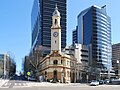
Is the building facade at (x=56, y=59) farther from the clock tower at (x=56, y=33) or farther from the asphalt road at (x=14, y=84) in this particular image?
the asphalt road at (x=14, y=84)

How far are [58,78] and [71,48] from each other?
5980 centimetres

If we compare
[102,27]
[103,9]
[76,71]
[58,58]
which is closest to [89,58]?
[102,27]

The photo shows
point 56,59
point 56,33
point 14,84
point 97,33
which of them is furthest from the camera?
point 97,33

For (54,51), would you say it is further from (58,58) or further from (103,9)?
(103,9)

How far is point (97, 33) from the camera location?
175375 millimetres

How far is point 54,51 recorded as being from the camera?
9762 centimetres

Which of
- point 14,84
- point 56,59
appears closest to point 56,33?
point 56,59

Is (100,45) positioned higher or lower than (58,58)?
higher

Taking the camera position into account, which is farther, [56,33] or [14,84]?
[56,33]

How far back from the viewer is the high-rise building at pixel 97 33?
173000mm

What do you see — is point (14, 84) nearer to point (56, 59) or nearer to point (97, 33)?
point (56, 59)

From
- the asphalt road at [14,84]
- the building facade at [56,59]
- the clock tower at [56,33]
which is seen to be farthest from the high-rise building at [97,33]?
the asphalt road at [14,84]

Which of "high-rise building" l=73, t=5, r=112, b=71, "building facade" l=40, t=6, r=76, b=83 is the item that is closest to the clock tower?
"building facade" l=40, t=6, r=76, b=83

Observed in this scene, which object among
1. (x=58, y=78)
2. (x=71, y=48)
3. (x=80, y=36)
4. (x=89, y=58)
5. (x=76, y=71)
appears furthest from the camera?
(x=80, y=36)
